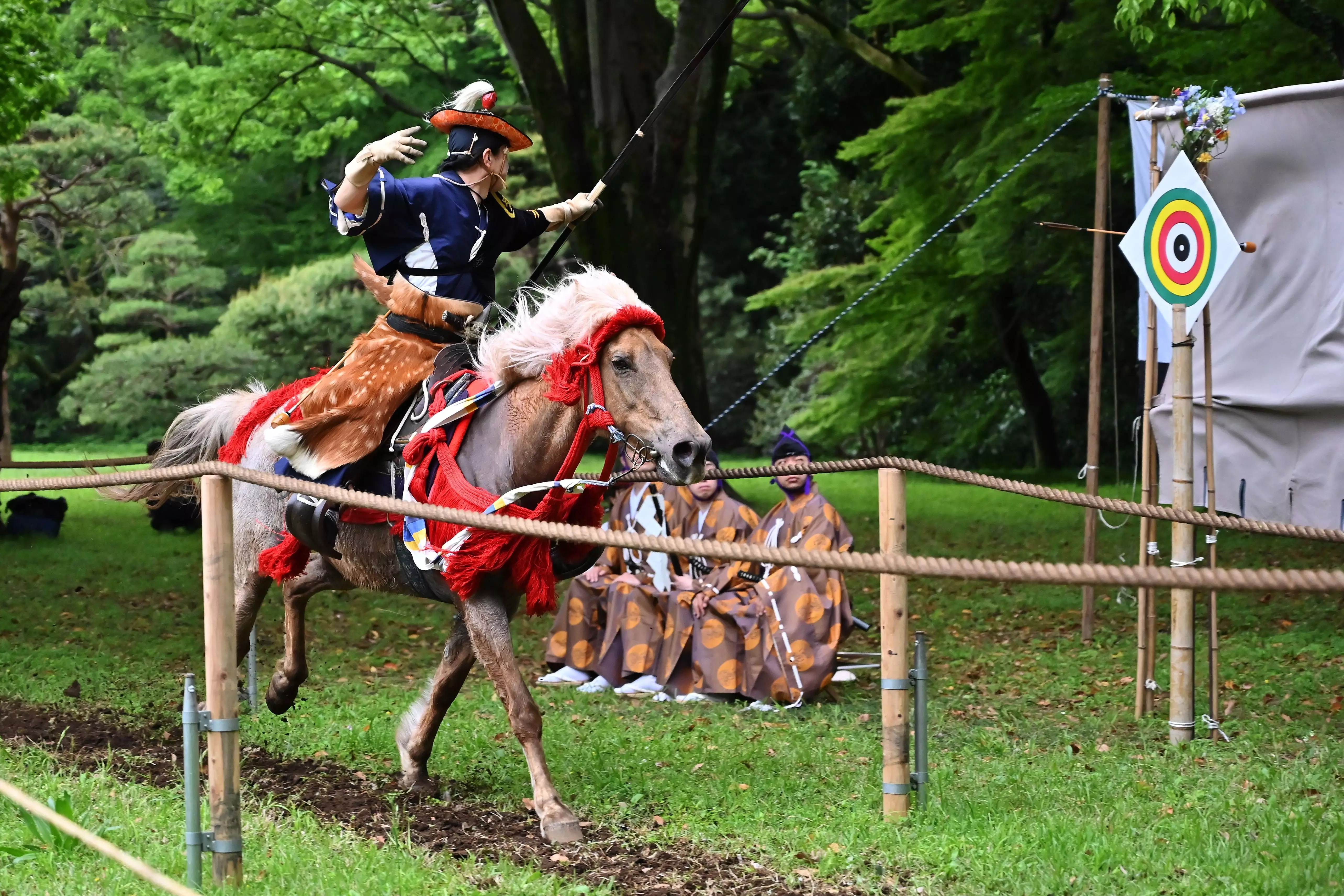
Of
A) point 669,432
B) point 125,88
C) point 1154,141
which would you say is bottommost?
point 669,432

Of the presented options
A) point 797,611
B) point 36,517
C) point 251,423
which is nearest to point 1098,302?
point 797,611

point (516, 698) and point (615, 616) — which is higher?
point (516, 698)

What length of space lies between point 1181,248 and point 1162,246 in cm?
9

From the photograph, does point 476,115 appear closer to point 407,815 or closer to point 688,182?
point 407,815

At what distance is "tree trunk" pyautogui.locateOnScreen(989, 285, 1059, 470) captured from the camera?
19766 millimetres

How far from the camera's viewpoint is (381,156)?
185 inches

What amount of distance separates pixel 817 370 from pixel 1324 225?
1766 centimetres

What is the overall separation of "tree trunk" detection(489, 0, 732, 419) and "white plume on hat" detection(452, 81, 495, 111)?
635 centimetres

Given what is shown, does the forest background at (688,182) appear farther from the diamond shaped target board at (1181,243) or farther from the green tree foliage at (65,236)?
the diamond shaped target board at (1181,243)

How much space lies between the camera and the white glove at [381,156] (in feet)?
15.4

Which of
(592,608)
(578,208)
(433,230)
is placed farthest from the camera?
(592,608)

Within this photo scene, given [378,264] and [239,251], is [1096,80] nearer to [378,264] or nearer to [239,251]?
[378,264]

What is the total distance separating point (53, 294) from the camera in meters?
29.6

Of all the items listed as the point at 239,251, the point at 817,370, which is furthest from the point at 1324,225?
the point at 239,251
